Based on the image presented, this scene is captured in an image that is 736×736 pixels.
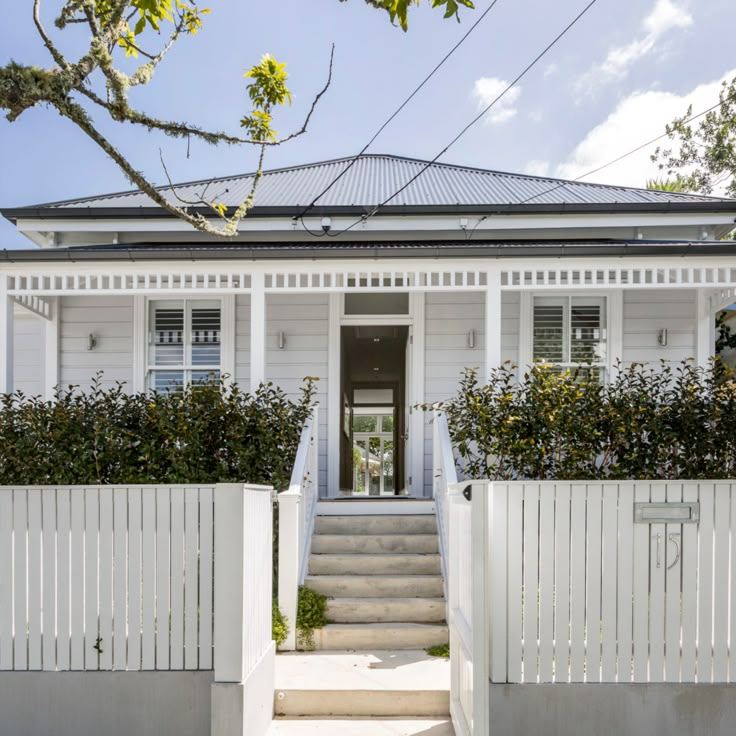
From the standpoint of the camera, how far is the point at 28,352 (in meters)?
9.62

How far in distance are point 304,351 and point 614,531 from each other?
565cm

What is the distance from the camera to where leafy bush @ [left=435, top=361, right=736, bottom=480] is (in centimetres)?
686

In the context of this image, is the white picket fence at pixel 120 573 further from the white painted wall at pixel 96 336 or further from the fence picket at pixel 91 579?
the white painted wall at pixel 96 336

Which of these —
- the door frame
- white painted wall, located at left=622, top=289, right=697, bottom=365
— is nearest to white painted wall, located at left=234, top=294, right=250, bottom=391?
the door frame

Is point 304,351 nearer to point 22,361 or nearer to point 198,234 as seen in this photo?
point 198,234

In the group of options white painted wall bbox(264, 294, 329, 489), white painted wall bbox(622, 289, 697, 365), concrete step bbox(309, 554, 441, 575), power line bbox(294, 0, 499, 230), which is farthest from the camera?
white painted wall bbox(264, 294, 329, 489)

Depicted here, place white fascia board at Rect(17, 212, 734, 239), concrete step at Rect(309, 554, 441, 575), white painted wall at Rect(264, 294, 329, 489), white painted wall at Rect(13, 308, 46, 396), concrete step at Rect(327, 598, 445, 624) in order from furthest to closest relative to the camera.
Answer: white painted wall at Rect(13, 308, 46, 396)
white fascia board at Rect(17, 212, 734, 239)
white painted wall at Rect(264, 294, 329, 489)
concrete step at Rect(309, 554, 441, 575)
concrete step at Rect(327, 598, 445, 624)

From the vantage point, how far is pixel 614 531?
387cm

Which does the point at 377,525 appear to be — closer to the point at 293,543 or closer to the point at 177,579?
the point at 293,543

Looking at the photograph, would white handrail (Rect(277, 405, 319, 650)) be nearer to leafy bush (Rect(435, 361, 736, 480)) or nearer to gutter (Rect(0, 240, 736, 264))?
leafy bush (Rect(435, 361, 736, 480))

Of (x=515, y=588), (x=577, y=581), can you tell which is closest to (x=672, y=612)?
(x=577, y=581)

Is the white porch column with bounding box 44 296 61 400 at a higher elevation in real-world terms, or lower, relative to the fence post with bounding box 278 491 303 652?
higher

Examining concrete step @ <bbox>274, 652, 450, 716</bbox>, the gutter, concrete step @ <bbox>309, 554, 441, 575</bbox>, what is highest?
the gutter

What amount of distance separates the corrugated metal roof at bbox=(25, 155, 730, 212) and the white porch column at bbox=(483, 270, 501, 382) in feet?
6.47
